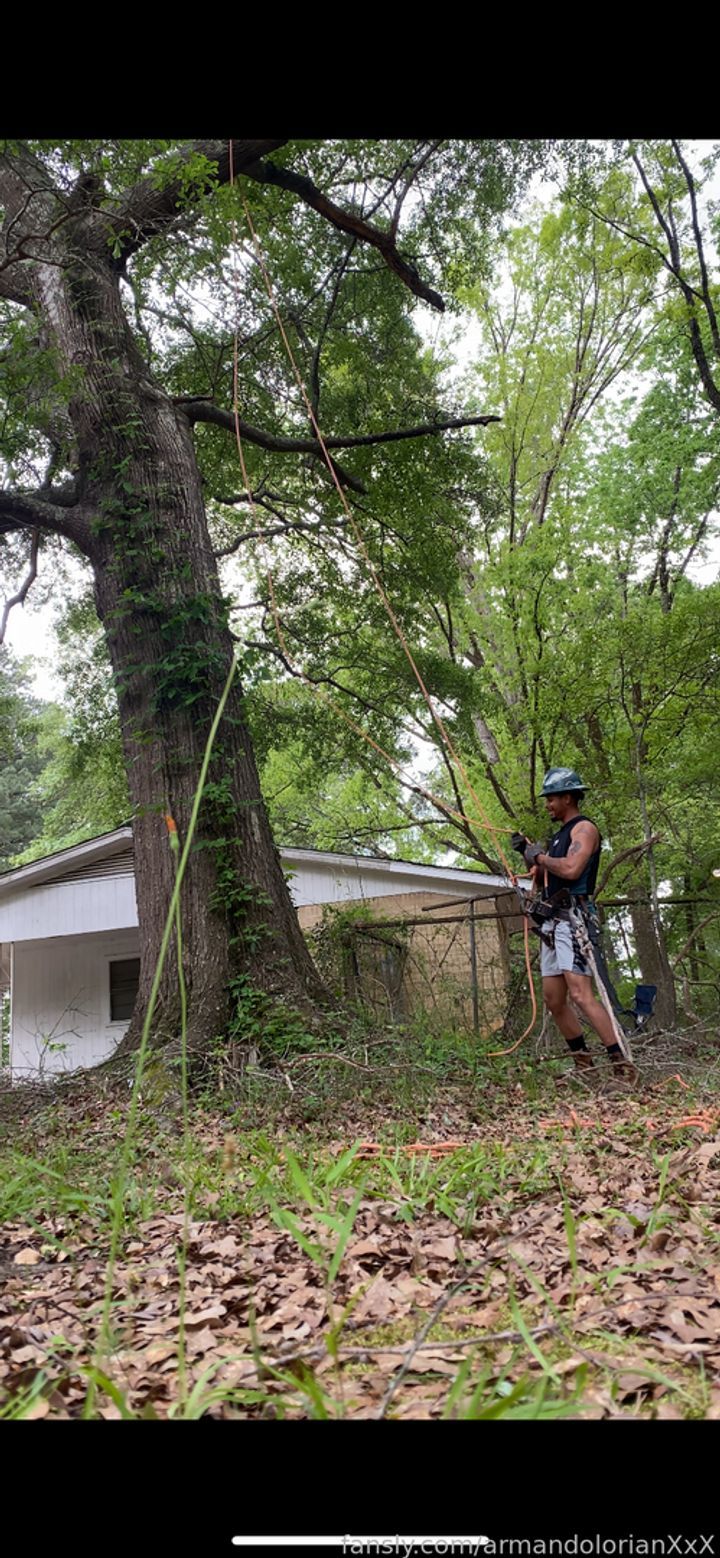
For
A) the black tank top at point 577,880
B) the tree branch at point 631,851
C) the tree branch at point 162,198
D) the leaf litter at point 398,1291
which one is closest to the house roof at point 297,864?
the tree branch at point 631,851

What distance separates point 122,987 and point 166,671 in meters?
9.42

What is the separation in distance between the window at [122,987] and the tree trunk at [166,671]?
8.42 meters

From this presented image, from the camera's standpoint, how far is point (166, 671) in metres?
6.50

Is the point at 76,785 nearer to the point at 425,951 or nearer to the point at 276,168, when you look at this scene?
the point at 425,951

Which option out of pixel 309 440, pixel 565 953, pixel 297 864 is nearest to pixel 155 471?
pixel 309 440

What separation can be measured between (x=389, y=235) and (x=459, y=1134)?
20.3 ft

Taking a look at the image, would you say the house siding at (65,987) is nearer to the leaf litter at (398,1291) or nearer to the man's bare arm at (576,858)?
the man's bare arm at (576,858)

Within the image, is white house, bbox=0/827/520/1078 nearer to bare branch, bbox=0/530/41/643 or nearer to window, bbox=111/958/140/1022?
window, bbox=111/958/140/1022

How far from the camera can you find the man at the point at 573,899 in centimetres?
588

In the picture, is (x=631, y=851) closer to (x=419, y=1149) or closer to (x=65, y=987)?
(x=419, y=1149)

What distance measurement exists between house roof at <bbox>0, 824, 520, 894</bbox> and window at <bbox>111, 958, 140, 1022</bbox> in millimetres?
1743

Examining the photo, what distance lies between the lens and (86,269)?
23.8 ft

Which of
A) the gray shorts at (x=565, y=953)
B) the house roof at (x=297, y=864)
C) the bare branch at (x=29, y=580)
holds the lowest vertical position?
the gray shorts at (x=565, y=953)
